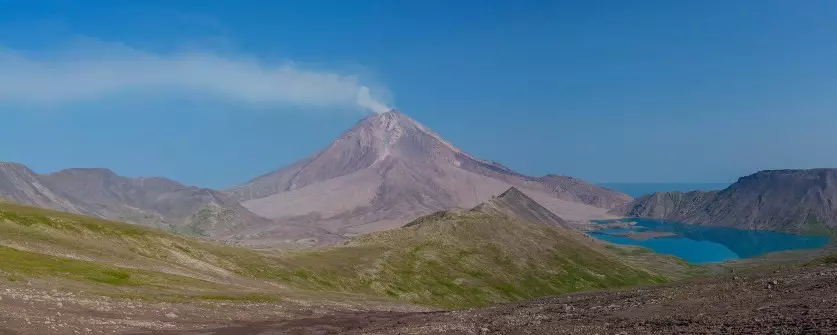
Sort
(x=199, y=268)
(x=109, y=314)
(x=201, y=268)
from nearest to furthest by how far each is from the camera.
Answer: (x=109, y=314)
(x=199, y=268)
(x=201, y=268)

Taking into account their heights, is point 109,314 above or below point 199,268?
above

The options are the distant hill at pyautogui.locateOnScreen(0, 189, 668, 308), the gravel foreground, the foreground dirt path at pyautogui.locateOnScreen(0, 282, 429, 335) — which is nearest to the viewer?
the gravel foreground

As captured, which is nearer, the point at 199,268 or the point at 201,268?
the point at 199,268

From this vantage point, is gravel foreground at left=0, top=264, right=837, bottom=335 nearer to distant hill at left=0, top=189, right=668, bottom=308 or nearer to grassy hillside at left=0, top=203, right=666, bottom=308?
grassy hillside at left=0, top=203, right=666, bottom=308

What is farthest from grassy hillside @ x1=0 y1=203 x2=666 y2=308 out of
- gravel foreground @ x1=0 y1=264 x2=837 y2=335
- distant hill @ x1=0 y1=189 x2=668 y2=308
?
gravel foreground @ x1=0 y1=264 x2=837 y2=335

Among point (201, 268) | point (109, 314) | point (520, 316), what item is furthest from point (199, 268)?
point (520, 316)

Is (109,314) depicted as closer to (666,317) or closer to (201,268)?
(666,317)
